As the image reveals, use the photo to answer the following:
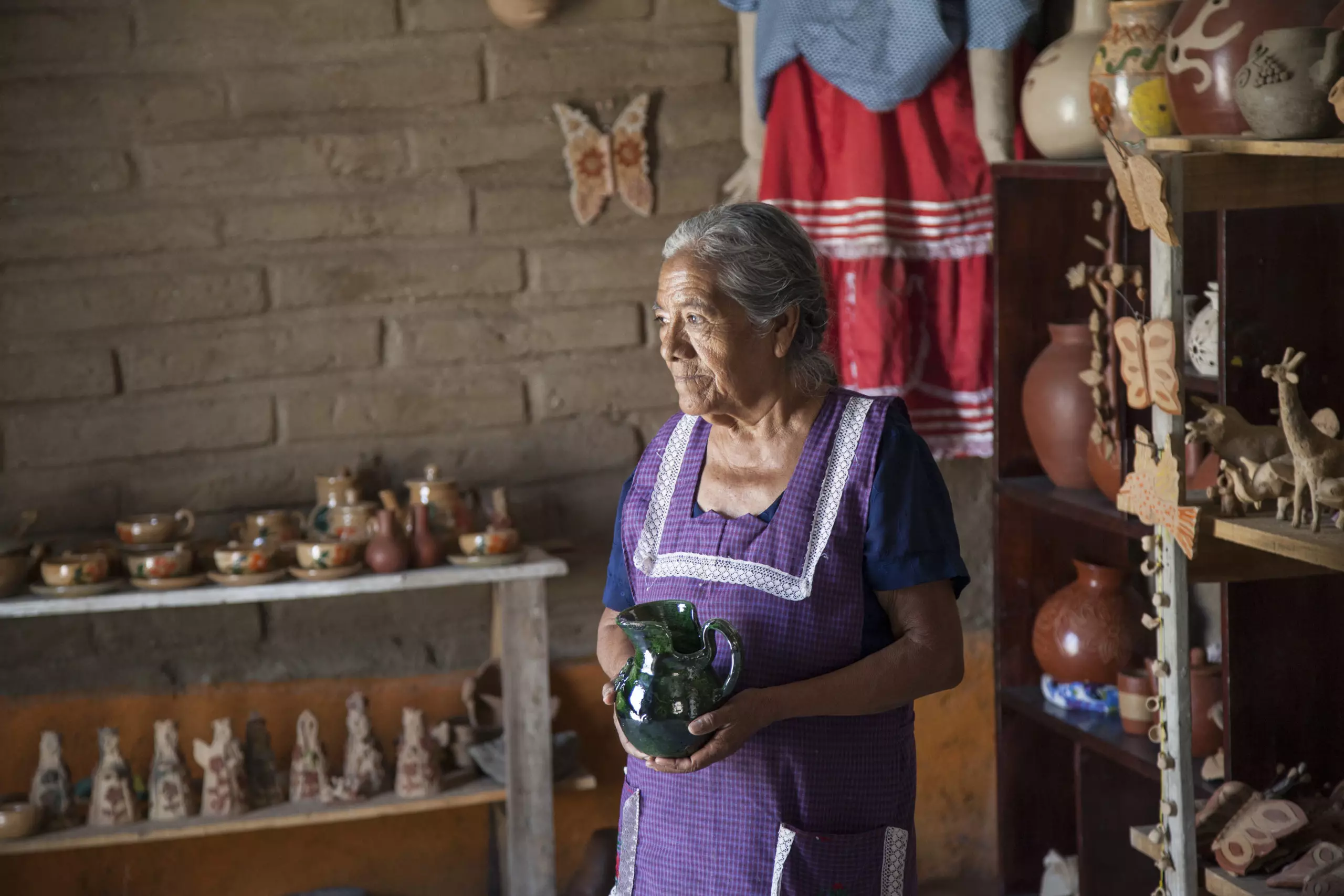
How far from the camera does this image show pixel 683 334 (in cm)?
186

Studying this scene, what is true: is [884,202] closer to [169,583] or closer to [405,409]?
[405,409]

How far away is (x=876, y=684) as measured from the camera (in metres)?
1.74

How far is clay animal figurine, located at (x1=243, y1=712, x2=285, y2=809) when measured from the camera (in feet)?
9.86

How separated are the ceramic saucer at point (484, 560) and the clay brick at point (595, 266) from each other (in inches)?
26.4

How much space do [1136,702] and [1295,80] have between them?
1314 mm

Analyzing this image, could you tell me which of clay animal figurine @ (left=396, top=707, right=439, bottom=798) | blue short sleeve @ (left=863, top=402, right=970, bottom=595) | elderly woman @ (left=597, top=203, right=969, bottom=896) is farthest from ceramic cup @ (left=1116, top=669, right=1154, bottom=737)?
clay animal figurine @ (left=396, top=707, right=439, bottom=798)

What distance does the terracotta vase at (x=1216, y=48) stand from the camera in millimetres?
2061

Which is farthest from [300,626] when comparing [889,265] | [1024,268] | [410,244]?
[1024,268]

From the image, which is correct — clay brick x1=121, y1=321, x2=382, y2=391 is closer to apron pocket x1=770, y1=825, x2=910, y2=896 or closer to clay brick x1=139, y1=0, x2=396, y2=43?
clay brick x1=139, y1=0, x2=396, y2=43

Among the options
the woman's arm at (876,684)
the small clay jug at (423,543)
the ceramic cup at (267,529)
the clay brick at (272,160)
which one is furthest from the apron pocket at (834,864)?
the clay brick at (272,160)

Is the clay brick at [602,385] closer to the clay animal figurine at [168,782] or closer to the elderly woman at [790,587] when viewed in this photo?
the clay animal figurine at [168,782]

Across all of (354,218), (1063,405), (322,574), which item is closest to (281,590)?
(322,574)

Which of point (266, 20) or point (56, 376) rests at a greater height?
point (266, 20)

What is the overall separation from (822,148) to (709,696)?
71.8 inches
